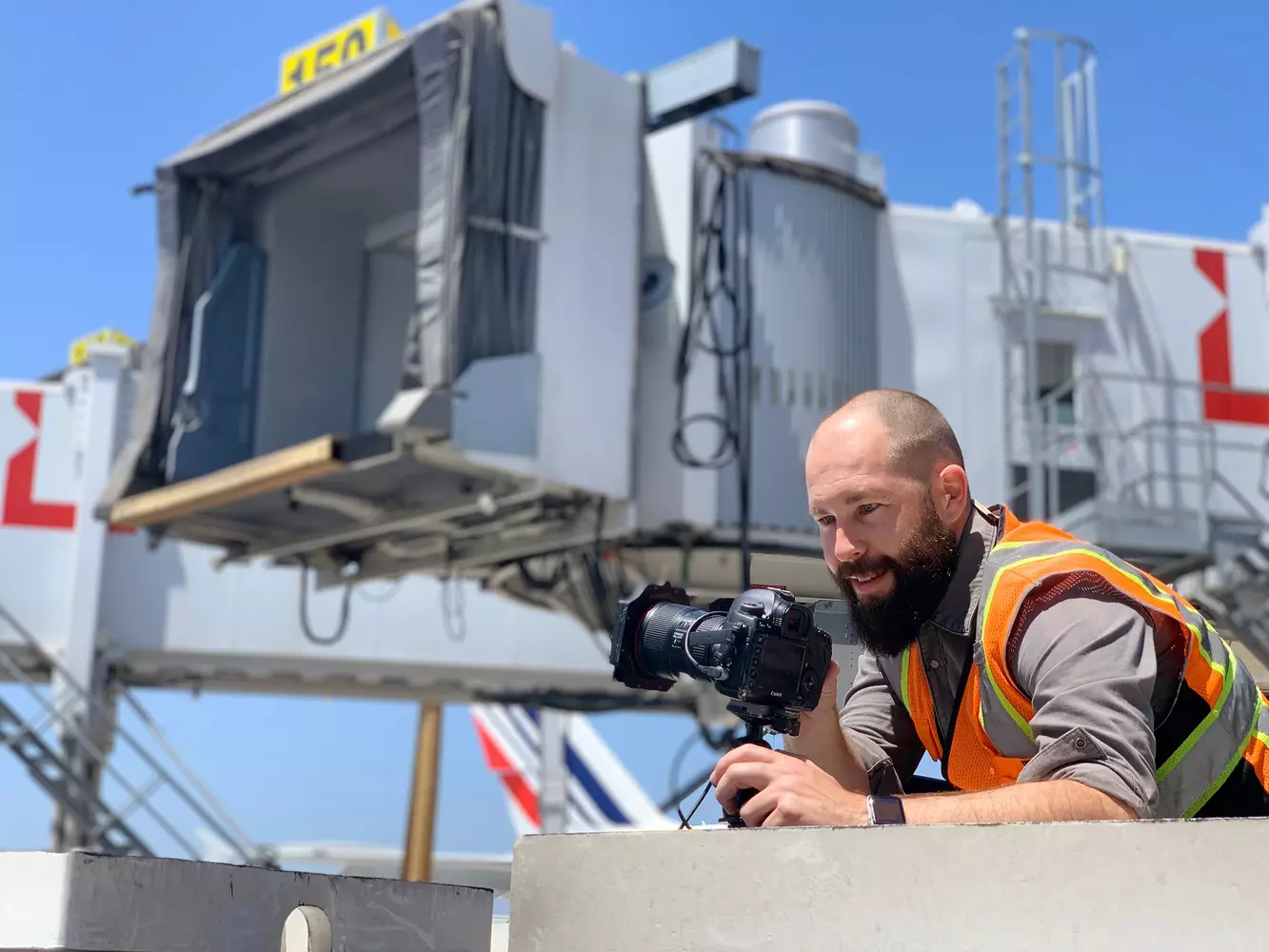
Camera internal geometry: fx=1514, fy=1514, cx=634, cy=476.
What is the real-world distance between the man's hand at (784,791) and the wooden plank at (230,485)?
7.51 meters

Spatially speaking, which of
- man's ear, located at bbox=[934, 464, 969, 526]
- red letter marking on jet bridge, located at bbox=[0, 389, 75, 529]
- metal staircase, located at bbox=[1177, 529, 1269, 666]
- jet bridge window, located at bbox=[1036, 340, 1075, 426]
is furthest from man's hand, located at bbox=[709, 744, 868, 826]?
red letter marking on jet bridge, located at bbox=[0, 389, 75, 529]

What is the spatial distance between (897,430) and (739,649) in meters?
0.62

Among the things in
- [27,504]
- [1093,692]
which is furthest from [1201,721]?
[27,504]

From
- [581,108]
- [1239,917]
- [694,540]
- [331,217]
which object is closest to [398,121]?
[581,108]

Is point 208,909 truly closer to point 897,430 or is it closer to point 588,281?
point 897,430

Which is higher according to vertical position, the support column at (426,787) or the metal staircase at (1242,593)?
the metal staircase at (1242,593)

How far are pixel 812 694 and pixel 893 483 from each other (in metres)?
0.47

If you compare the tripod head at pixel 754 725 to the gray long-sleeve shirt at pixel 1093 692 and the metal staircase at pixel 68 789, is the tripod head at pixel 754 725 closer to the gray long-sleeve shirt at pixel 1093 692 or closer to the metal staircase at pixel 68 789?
the gray long-sleeve shirt at pixel 1093 692

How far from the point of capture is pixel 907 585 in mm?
3064

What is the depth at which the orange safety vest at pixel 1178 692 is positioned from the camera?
111 inches

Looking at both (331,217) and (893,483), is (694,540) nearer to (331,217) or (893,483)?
(331,217)

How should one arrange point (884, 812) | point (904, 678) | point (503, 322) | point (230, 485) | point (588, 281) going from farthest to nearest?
1. point (588, 281)
2. point (230, 485)
3. point (503, 322)
4. point (904, 678)
5. point (884, 812)

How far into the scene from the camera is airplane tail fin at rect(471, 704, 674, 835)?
30.0 m

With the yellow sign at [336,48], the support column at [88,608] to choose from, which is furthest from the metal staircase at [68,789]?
the yellow sign at [336,48]
